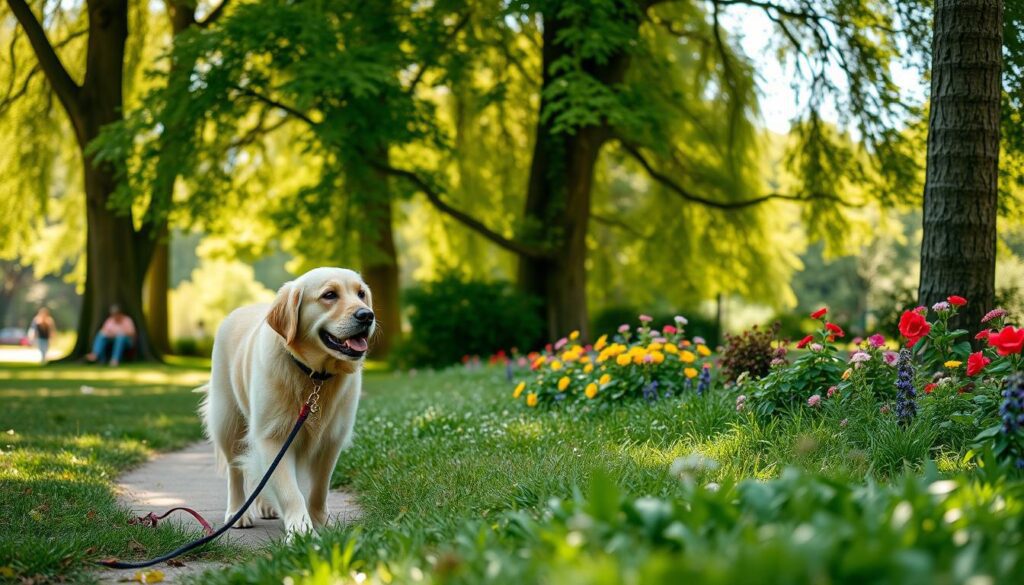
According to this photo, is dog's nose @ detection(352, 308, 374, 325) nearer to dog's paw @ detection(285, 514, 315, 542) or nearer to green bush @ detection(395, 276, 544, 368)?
dog's paw @ detection(285, 514, 315, 542)

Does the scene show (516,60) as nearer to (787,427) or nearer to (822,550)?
(787,427)

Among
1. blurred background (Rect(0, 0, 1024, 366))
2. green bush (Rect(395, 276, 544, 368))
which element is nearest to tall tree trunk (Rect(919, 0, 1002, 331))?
blurred background (Rect(0, 0, 1024, 366))

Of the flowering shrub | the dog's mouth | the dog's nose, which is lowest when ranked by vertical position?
the flowering shrub

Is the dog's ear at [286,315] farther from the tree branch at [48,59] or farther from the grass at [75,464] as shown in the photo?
the tree branch at [48,59]

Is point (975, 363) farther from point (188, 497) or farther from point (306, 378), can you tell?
point (188, 497)

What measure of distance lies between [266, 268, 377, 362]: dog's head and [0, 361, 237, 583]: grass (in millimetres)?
1166

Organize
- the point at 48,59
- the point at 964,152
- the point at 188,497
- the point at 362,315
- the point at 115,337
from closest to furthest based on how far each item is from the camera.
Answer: the point at 362,315
the point at 964,152
the point at 188,497
the point at 48,59
the point at 115,337

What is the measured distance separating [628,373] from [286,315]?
11.7ft

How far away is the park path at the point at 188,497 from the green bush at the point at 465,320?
30.7ft

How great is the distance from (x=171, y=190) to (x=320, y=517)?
1219 cm

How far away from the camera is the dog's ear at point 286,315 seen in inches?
199

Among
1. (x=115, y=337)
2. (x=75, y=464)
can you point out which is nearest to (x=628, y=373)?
(x=75, y=464)

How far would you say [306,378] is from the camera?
5.23 m

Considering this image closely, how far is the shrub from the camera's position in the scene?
7.70 m
